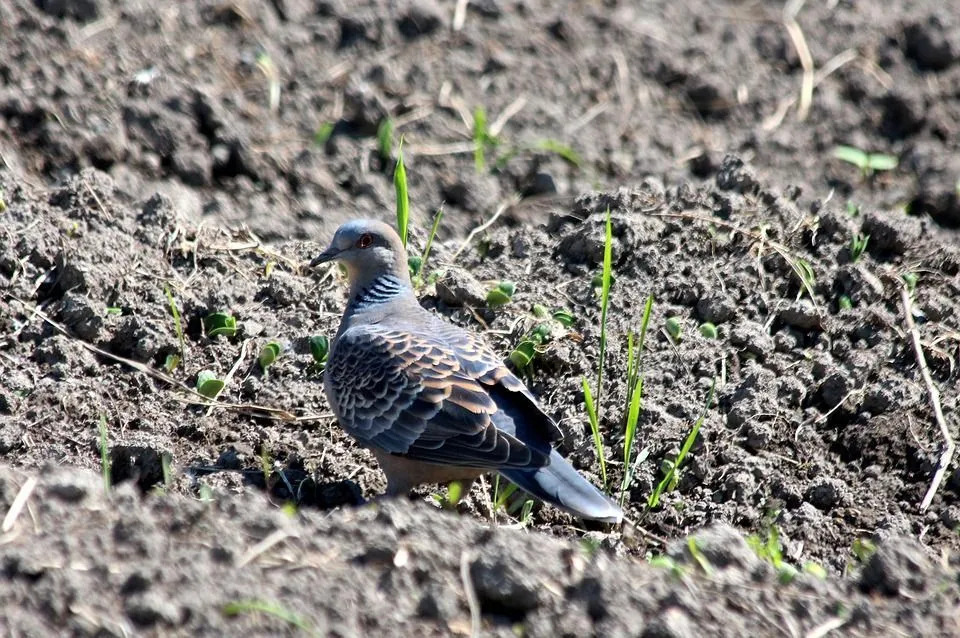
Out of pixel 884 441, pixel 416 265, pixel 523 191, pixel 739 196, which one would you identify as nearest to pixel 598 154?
pixel 523 191

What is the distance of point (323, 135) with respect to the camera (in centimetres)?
Answer: 718

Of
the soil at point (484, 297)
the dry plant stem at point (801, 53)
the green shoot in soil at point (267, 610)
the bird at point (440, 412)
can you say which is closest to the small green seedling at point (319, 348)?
the soil at point (484, 297)

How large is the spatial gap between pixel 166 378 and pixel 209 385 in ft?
0.65

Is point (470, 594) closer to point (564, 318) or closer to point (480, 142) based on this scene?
point (564, 318)

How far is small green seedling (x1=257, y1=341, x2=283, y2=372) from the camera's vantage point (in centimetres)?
536

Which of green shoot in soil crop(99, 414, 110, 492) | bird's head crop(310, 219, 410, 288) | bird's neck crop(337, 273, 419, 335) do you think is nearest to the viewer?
green shoot in soil crop(99, 414, 110, 492)

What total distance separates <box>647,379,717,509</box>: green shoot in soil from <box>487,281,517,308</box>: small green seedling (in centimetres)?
104

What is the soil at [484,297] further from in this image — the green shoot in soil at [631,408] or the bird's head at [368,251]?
the bird's head at [368,251]

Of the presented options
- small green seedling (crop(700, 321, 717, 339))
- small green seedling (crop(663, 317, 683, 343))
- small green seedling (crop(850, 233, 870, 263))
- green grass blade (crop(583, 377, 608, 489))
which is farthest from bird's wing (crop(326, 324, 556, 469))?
small green seedling (crop(850, 233, 870, 263))

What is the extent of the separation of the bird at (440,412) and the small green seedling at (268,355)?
325 millimetres

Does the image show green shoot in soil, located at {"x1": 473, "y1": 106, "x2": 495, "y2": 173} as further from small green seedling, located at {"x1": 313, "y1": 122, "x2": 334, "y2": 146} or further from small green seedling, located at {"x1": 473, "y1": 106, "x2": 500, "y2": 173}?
small green seedling, located at {"x1": 313, "y1": 122, "x2": 334, "y2": 146}

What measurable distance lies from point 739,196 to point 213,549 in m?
3.53

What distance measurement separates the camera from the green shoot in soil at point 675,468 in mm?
4716

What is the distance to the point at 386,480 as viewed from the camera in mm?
5160
